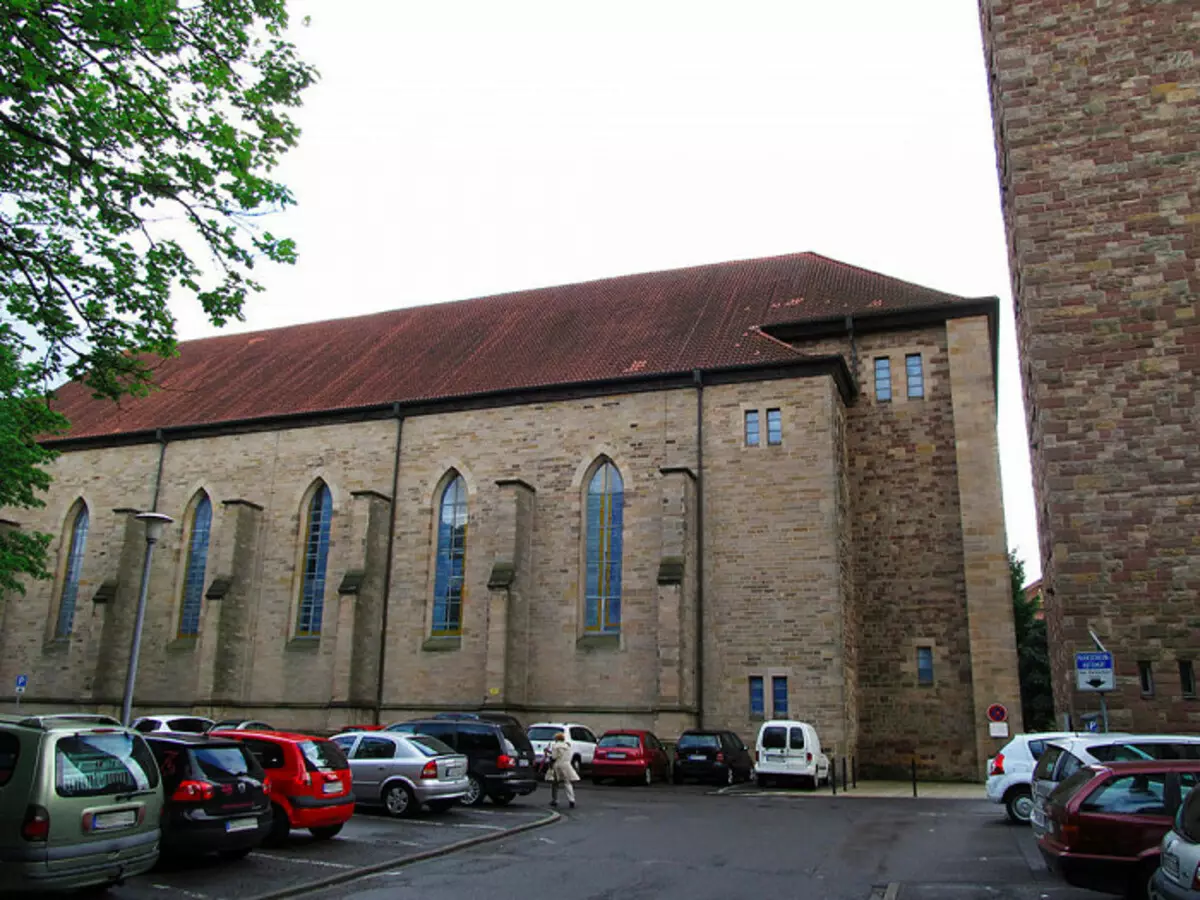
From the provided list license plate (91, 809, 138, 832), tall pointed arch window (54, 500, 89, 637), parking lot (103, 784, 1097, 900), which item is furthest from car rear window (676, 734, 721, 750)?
tall pointed arch window (54, 500, 89, 637)

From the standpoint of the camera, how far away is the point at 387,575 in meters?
29.7

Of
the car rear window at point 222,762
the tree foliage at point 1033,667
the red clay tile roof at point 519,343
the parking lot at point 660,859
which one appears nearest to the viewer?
the parking lot at point 660,859

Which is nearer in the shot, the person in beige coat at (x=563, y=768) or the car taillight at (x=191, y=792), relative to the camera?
the car taillight at (x=191, y=792)

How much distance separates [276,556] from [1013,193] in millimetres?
23726

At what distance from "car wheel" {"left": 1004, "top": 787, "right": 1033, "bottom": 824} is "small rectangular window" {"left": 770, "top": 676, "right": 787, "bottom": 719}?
9.26m

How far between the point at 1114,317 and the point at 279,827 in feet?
57.4

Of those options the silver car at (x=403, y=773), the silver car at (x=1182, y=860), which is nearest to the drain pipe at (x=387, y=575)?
the silver car at (x=403, y=773)

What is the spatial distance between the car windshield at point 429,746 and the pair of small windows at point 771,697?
10581 mm

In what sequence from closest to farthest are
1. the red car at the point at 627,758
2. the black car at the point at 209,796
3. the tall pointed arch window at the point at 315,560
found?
the black car at the point at 209,796
the red car at the point at 627,758
the tall pointed arch window at the point at 315,560

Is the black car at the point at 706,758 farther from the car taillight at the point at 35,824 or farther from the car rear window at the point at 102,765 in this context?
the car taillight at the point at 35,824

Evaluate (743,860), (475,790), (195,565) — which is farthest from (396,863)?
(195,565)

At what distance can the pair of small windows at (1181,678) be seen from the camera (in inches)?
671

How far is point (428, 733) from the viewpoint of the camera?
1805cm

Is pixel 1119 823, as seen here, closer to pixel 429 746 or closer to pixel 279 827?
pixel 279 827
